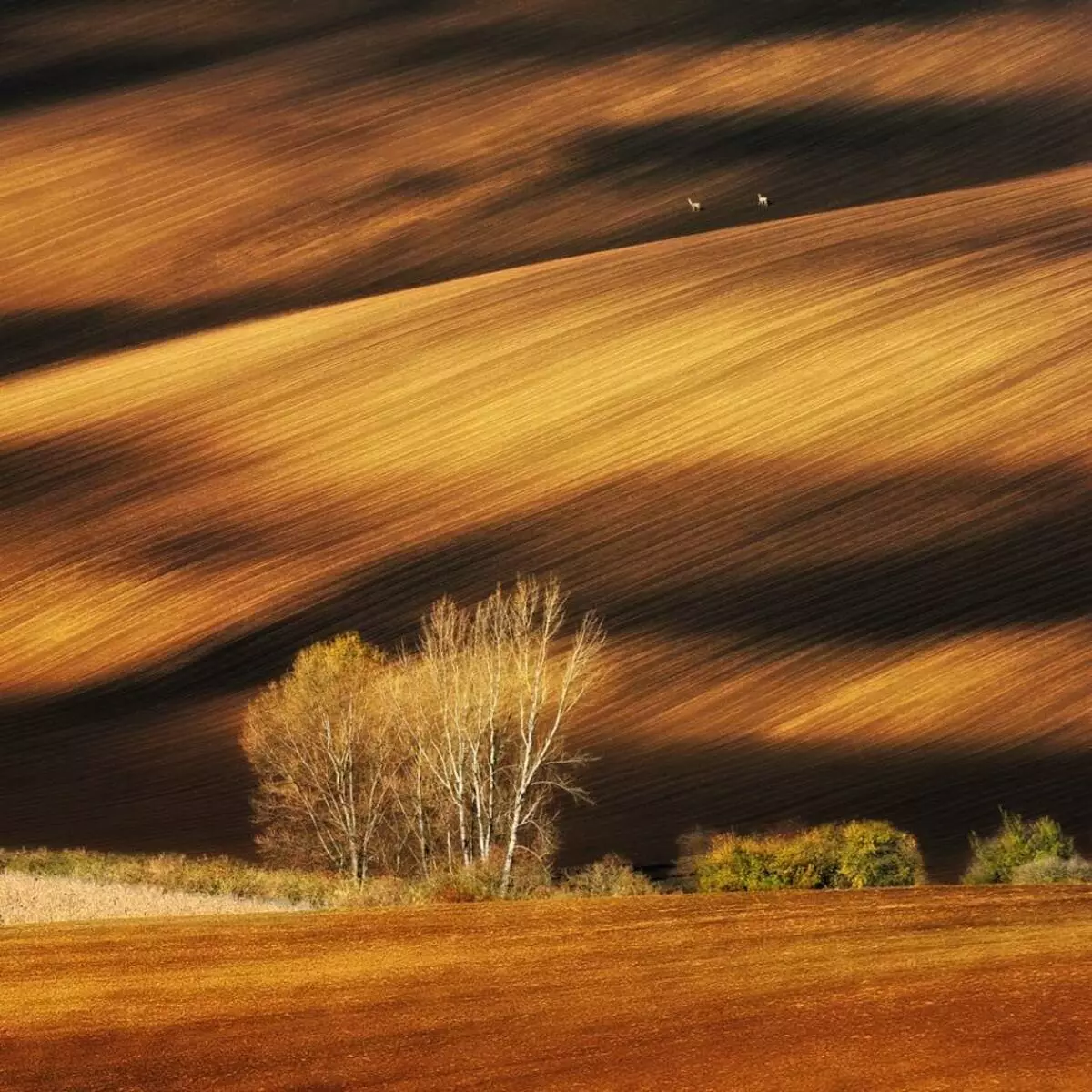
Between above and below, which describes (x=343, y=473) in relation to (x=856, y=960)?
above

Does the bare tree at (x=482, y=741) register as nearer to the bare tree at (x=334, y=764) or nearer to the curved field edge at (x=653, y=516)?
the bare tree at (x=334, y=764)

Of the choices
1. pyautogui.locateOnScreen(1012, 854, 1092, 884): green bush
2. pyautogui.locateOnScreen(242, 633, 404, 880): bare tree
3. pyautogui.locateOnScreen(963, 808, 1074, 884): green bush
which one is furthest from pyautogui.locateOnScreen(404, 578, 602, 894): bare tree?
pyautogui.locateOnScreen(1012, 854, 1092, 884): green bush

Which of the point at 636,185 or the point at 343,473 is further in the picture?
the point at 636,185

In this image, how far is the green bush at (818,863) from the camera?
1001 inches

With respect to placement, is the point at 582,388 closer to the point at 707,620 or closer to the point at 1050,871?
the point at 707,620

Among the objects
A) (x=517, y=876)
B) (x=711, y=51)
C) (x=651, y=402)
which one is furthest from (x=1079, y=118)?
(x=517, y=876)

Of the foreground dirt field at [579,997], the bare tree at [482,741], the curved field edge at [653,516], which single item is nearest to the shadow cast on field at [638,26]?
the curved field edge at [653,516]

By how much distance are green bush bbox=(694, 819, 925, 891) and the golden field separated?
17.7 feet

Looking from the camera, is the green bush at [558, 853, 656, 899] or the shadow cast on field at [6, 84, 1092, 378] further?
the shadow cast on field at [6, 84, 1092, 378]

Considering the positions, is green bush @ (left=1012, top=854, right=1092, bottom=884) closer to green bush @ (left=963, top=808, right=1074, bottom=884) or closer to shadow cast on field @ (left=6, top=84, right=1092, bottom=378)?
green bush @ (left=963, top=808, right=1074, bottom=884)

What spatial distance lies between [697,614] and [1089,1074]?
3390cm

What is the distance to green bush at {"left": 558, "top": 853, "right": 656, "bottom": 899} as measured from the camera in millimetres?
24984

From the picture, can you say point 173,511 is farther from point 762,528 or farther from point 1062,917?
point 1062,917

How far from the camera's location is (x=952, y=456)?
53.1 meters
